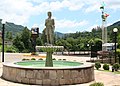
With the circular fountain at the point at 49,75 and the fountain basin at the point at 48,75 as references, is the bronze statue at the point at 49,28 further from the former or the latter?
the fountain basin at the point at 48,75

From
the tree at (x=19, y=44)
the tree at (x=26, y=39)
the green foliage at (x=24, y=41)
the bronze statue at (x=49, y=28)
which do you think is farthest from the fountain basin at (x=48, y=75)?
the tree at (x=26, y=39)

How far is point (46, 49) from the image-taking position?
541 inches

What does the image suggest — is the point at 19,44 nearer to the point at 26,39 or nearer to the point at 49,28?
the point at 26,39

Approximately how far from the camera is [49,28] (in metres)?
14.7

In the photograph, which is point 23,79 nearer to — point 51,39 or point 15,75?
point 15,75

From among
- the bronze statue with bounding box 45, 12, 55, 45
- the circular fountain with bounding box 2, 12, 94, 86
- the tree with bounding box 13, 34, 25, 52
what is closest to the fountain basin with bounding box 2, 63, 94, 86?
the circular fountain with bounding box 2, 12, 94, 86

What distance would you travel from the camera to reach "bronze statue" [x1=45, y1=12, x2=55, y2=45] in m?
14.6

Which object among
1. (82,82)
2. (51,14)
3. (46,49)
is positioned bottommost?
(82,82)

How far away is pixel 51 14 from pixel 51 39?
155 centimetres

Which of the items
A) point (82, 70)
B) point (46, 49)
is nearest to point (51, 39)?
point (46, 49)

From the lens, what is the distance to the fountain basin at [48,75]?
11.9 meters

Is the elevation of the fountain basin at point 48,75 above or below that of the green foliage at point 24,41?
below

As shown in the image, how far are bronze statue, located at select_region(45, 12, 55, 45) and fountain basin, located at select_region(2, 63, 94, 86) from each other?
2.83 meters

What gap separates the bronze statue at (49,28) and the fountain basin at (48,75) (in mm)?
2835
